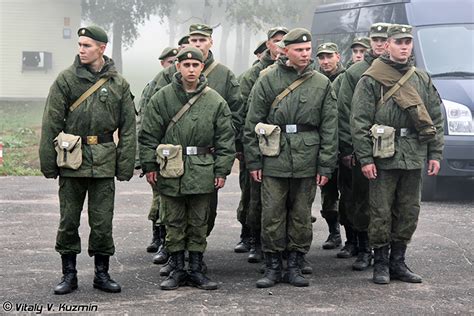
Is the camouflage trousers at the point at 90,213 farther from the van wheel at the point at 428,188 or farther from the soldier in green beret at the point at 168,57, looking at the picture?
the van wheel at the point at 428,188

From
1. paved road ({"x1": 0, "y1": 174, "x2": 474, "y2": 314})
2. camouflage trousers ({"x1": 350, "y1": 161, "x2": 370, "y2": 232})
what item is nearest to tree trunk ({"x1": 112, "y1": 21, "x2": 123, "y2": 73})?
paved road ({"x1": 0, "y1": 174, "x2": 474, "y2": 314})

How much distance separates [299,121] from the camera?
800 cm

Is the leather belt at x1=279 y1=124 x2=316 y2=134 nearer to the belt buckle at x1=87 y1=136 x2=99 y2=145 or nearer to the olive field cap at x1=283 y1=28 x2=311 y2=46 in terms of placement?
the olive field cap at x1=283 y1=28 x2=311 y2=46

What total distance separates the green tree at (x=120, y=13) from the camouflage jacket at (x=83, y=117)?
2997cm

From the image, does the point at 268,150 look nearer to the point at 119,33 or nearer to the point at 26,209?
the point at 26,209

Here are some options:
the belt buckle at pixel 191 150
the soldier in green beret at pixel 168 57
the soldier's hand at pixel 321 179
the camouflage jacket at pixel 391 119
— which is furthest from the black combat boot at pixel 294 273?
the soldier in green beret at pixel 168 57

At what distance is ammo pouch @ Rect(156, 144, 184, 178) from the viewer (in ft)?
25.3

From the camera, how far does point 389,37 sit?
26.6 feet

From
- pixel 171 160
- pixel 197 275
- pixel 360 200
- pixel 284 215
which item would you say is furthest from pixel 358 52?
pixel 197 275

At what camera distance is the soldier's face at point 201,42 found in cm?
871

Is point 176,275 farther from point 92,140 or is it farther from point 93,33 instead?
point 93,33

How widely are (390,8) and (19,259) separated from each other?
7.37m

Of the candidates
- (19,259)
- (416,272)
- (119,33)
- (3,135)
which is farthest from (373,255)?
(119,33)

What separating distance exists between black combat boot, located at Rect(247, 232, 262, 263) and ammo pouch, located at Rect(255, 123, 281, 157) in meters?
1.44
